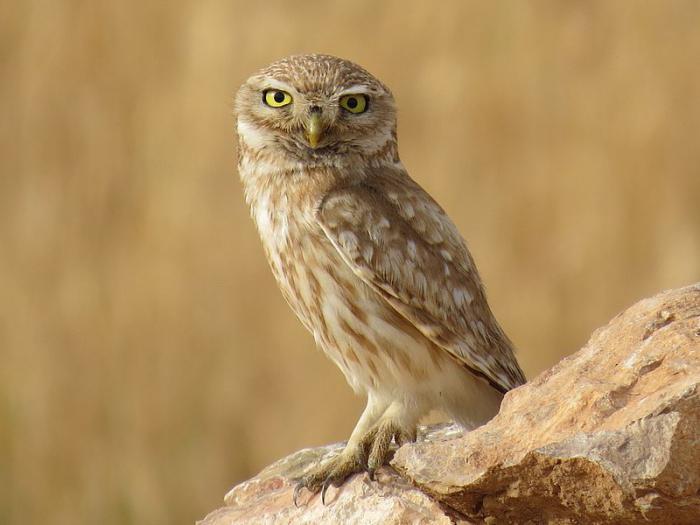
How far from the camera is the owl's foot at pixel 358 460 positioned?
393 centimetres

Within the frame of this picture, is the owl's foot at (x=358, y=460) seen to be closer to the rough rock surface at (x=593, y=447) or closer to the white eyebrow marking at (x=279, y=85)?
the rough rock surface at (x=593, y=447)

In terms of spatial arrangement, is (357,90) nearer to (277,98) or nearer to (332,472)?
(277,98)

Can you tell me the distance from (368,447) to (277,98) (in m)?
1.17

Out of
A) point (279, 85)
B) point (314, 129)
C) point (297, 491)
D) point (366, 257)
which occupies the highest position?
point (279, 85)

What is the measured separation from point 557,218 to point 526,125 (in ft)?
1.65

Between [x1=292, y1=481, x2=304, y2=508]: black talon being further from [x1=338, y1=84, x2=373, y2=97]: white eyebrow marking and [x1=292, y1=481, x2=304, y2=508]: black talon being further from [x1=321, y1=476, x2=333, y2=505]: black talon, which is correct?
[x1=338, y1=84, x2=373, y2=97]: white eyebrow marking

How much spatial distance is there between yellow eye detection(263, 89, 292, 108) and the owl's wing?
1.13 ft

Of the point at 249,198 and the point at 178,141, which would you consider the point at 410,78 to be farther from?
the point at 249,198

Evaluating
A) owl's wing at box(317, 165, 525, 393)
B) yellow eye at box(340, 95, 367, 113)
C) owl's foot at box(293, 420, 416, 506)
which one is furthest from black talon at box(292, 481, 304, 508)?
yellow eye at box(340, 95, 367, 113)

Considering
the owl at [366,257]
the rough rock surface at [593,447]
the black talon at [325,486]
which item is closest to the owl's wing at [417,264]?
the owl at [366,257]

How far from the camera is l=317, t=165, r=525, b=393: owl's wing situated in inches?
166

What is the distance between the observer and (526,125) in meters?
6.63

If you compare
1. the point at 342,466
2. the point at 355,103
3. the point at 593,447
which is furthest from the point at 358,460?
the point at 593,447

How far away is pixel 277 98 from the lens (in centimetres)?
444
